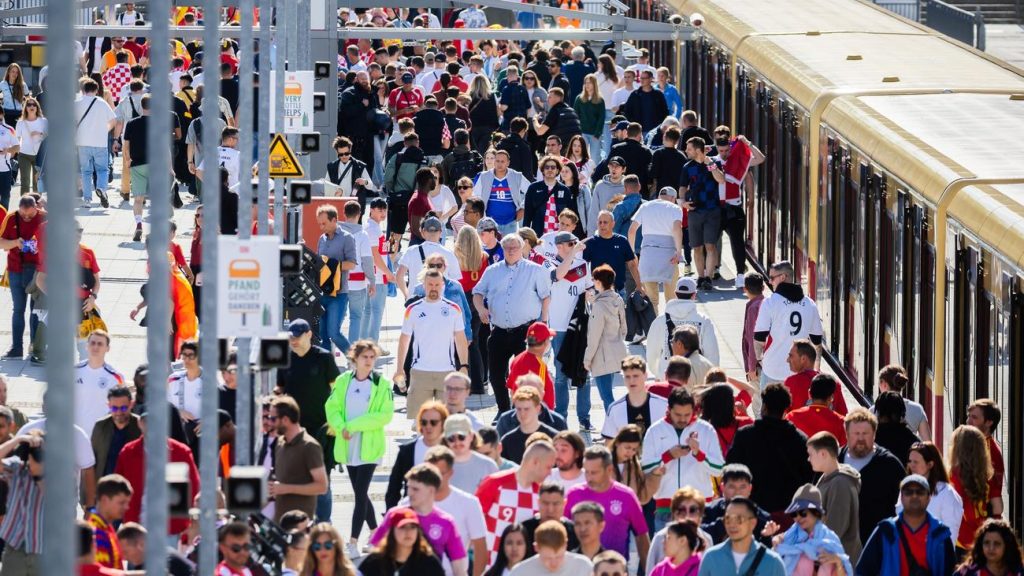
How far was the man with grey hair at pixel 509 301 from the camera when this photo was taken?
52.3ft

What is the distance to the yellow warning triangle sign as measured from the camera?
15945mm

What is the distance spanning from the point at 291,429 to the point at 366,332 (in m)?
6.35

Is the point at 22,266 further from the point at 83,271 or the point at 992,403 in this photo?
the point at 992,403

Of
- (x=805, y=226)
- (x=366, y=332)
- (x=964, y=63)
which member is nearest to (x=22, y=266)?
(x=366, y=332)

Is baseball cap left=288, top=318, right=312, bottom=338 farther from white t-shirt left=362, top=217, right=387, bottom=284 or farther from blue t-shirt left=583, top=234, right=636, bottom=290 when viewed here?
white t-shirt left=362, top=217, right=387, bottom=284

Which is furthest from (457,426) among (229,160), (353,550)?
(229,160)

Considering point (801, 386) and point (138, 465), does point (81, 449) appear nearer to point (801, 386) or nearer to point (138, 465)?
point (138, 465)

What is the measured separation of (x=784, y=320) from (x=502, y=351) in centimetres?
208

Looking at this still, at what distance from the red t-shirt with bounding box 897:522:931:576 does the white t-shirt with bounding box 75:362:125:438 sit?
483cm

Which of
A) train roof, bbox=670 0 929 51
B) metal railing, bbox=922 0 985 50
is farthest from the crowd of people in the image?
metal railing, bbox=922 0 985 50

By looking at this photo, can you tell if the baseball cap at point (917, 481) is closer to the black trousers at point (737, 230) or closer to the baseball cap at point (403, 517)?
the baseball cap at point (403, 517)

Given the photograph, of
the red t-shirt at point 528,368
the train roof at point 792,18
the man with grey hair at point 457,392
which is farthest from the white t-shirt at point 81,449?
the train roof at point 792,18

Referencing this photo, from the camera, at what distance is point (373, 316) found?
715 inches

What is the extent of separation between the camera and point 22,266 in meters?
18.3
